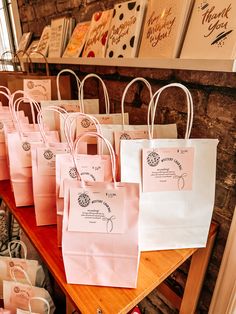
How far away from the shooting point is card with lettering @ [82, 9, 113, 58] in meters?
1.12

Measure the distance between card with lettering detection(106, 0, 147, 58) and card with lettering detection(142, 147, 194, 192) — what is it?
52 centimetres

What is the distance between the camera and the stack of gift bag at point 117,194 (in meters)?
0.56

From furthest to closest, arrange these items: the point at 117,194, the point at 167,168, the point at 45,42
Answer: the point at 45,42
the point at 167,168
the point at 117,194

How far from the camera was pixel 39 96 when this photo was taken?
1284 millimetres

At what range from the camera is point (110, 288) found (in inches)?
23.7

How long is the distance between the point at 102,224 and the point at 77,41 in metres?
1.15

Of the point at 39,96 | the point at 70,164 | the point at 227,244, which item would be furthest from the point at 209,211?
the point at 39,96

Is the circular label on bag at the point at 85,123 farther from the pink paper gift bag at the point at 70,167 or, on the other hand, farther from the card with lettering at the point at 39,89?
the card with lettering at the point at 39,89

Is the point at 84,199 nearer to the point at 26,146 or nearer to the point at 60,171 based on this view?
the point at 60,171

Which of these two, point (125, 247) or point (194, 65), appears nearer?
point (125, 247)

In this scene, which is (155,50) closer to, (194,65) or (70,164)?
(194,65)

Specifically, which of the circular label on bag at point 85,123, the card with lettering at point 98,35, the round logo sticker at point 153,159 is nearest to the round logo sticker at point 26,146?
the circular label on bag at point 85,123

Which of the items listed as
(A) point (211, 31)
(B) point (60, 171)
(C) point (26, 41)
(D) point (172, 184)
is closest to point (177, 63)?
(A) point (211, 31)

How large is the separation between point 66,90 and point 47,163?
2.62ft
